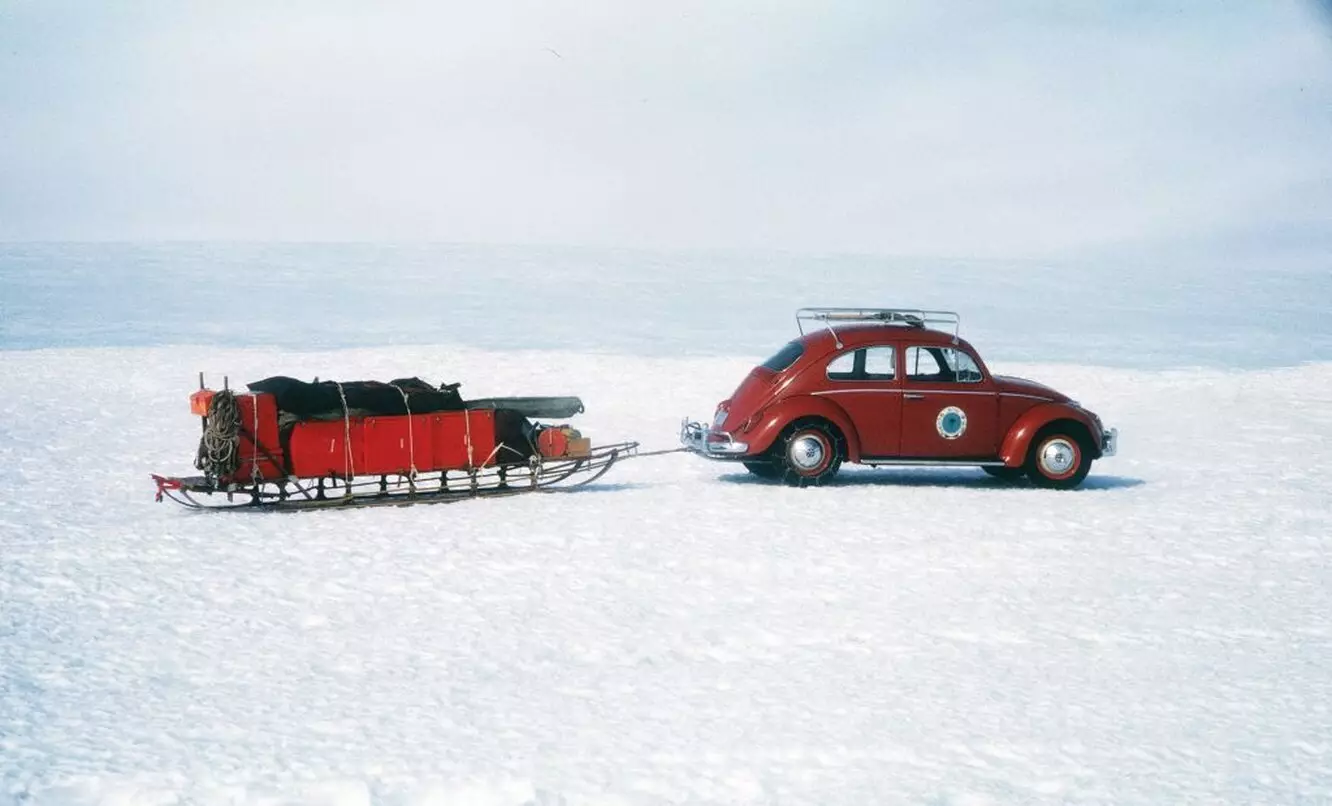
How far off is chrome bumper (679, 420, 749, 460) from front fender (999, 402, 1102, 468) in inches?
106

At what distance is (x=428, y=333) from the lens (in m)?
33.7

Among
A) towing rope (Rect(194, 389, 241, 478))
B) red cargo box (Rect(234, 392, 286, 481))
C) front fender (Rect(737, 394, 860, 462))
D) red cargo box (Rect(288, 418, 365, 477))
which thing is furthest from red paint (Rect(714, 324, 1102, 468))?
towing rope (Rect(194, 389, 241, 478))

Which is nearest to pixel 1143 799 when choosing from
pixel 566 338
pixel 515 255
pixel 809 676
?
pixel 809 676

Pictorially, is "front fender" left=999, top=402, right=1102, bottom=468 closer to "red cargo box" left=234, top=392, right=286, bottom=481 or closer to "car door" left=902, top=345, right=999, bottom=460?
"car door" left=902, top=345, right=999, bottom=460

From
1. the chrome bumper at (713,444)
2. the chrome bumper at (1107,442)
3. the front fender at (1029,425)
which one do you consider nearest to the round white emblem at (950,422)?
the front fender at (1029,425)

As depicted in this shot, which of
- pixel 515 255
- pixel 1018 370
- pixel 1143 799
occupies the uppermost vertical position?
pixel 515 255

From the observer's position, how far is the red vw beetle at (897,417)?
40.3 ft

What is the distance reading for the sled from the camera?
10312 mm

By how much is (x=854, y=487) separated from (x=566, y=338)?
68.3 ft

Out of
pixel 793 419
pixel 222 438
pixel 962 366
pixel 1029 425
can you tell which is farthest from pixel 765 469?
pixel 222 438

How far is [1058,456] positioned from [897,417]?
1784 millimetres

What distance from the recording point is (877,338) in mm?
12484

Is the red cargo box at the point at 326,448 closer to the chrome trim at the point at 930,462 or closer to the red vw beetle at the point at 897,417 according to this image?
the red vw beetle at the point at 897,417

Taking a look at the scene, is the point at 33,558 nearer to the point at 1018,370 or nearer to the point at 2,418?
the point at 2,418
